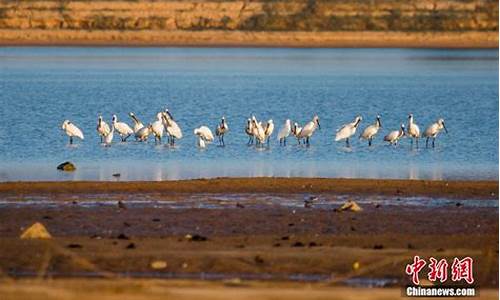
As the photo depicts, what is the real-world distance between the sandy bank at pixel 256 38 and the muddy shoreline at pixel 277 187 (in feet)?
178

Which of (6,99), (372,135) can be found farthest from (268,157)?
(6,99)

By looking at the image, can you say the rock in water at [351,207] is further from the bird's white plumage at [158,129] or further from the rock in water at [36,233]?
the bird's white plumage at [158,129]

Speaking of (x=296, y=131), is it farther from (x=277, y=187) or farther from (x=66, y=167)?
(x=277, y=187)

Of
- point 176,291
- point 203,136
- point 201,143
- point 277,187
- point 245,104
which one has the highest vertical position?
point 245,104

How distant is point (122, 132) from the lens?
78.9 ft

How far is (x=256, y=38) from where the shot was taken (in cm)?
7238

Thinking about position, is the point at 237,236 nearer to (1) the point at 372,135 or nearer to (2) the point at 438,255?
(2) the point at 438,255

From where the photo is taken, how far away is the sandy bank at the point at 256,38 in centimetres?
7156

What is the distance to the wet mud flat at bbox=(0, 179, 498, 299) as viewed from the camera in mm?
10836

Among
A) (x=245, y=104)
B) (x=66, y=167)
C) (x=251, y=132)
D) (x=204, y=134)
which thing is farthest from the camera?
(x=245, y=104)

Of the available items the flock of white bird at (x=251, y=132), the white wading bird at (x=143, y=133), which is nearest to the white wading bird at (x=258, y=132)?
the flock of white bird at (x=251, y=132)

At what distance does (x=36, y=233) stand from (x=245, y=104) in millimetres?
22221

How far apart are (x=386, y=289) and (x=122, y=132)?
46.5ft

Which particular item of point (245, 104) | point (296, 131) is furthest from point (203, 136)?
point (245, 104)
